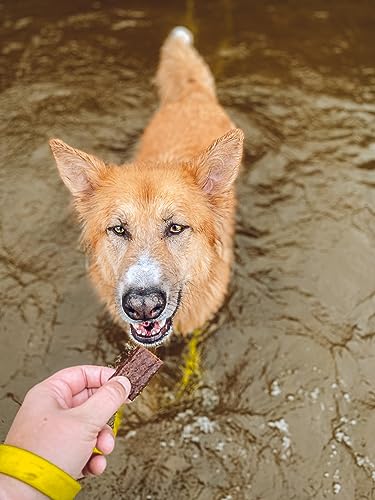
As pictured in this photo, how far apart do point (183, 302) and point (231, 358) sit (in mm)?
952

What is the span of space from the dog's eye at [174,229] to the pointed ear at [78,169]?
0.73 m

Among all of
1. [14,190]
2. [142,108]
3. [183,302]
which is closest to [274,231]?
[183,302]

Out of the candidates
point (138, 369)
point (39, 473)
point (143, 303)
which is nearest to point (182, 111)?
point (143, 303)

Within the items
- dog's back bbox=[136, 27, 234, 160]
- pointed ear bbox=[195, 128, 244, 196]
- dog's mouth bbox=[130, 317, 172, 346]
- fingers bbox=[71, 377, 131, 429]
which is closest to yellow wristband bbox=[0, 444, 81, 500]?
fingers bbox=[71, 377, 131, 429]

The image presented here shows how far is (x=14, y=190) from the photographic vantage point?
Answer: 572 cm

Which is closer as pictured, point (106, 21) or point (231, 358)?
point (231, 358)

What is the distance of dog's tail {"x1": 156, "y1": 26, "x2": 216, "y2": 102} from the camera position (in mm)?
5824

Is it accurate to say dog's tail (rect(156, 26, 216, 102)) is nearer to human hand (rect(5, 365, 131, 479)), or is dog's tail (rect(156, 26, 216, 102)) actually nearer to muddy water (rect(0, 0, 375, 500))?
muddy water (rect(0, 0, 375, 500))

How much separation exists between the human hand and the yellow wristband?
0.07 meters

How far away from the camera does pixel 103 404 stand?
7.96 ft

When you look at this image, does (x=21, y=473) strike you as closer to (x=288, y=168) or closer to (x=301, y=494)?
(x=301, y=494)

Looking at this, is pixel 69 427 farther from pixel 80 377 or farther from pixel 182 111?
pixel 182 111

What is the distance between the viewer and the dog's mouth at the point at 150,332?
11.5ft

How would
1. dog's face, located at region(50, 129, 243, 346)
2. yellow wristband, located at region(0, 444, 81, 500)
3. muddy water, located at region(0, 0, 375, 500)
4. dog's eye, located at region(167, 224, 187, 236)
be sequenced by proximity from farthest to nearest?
muddy water, located at region(0, 0, 375, 500), dog's eye, located at region(167, 224, 187, 236), dog's face, located at region(50, 129, 243, 346), yellow wristband, located at region(0, 444, 81, 500)
